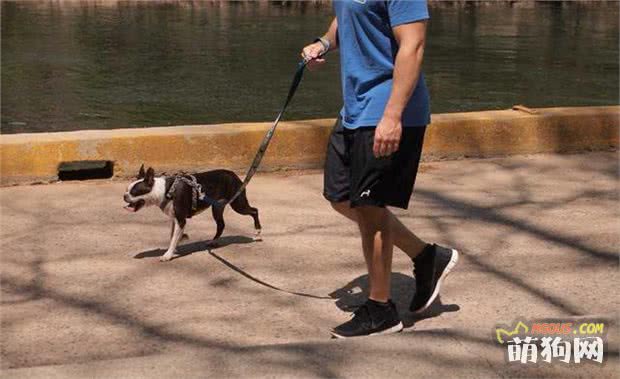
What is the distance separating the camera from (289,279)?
5.86 m

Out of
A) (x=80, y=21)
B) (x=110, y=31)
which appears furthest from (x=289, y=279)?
(x=80, y=21)

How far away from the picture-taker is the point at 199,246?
6.52 m

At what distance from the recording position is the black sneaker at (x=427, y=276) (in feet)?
16.8

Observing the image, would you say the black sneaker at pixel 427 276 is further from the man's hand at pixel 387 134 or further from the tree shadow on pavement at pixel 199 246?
the tree shadow on pavement at pixel 199 246

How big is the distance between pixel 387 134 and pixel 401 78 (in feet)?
0.77

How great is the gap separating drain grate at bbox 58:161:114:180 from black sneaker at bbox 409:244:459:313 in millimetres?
3577

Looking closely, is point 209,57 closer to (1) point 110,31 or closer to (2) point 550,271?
(1) point 110,31

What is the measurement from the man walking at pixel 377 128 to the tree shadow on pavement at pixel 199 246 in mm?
1742

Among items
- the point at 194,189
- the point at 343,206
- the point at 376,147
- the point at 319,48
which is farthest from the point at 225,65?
the point at 376,147

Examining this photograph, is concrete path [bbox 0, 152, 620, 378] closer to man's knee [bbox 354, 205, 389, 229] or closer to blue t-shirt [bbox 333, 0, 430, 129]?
man's knee [bbox 354, 205, 389, 229]

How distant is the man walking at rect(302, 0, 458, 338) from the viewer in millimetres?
4309

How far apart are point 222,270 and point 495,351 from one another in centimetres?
225

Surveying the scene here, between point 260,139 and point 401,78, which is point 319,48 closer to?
point 401,78


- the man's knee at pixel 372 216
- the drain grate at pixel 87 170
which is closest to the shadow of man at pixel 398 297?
the man's knee at pixel 372 216
